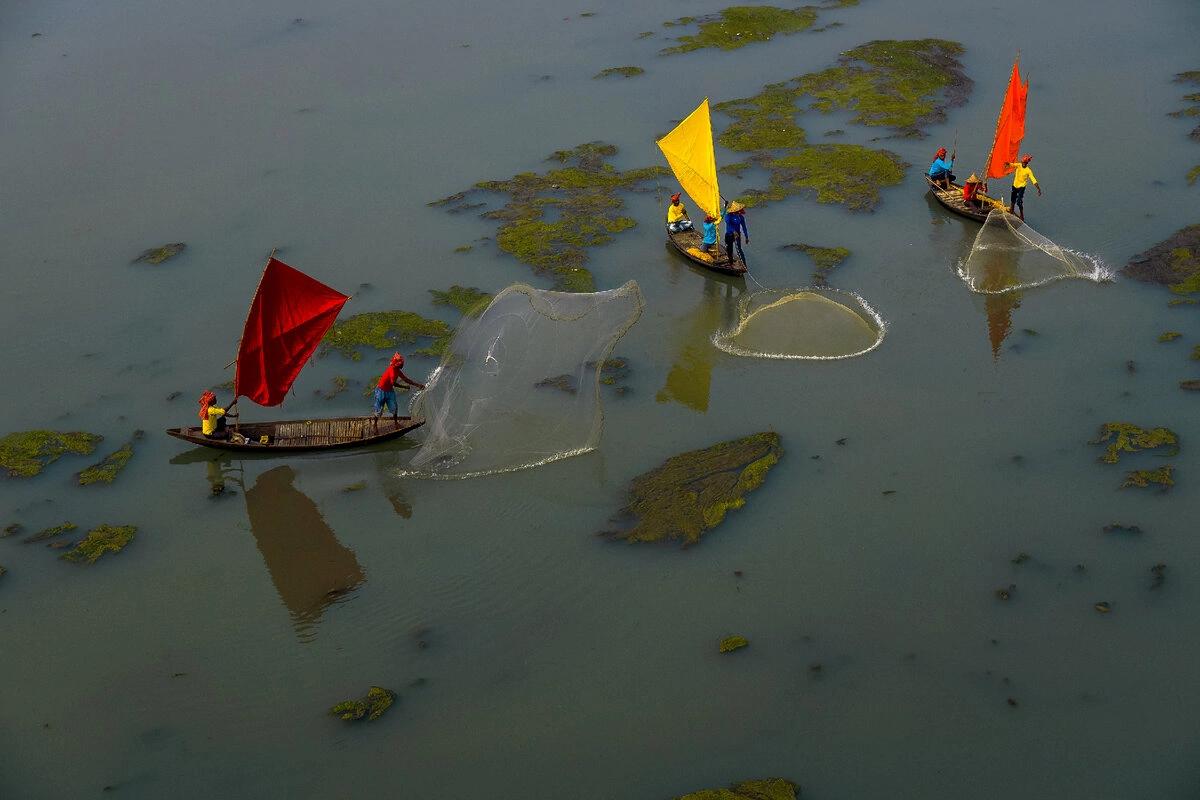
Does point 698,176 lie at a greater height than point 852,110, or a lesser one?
greater

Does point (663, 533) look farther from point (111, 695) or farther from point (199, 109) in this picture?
point (199, 109)

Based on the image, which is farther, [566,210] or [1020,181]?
[566,210]

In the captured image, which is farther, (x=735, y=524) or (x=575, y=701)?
(x=735, y=524)

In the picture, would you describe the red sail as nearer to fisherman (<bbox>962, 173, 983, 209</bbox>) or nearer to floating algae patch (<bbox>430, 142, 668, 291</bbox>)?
floating algae patch (<bbox>430, 142, 668, 291</bbox>)

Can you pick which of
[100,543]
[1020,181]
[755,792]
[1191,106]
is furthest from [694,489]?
[1191,106]

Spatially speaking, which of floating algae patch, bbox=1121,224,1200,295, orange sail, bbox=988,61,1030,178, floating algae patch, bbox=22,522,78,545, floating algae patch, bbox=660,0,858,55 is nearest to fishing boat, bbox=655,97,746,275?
orange sail, bbox=988,61,1030,178

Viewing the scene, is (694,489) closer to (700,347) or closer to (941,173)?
(700,347)

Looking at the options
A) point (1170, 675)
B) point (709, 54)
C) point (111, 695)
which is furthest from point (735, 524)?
point (709, 54)
